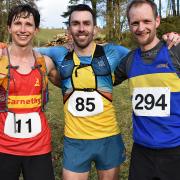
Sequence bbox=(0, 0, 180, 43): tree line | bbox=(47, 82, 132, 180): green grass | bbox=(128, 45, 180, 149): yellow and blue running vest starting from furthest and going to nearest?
bbox=(0, 0, 180, 43): tree line
bbox=(47, 82, 132, 180): green grass
bbox=(128, 45, 180, 149): yellow and blue running vest

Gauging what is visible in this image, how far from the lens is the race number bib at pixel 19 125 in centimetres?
387

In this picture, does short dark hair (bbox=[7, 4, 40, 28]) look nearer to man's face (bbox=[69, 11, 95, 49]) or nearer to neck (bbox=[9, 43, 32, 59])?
neck (bbox=[9, 43, 32, 59])

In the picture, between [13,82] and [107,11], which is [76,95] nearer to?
[13,82]

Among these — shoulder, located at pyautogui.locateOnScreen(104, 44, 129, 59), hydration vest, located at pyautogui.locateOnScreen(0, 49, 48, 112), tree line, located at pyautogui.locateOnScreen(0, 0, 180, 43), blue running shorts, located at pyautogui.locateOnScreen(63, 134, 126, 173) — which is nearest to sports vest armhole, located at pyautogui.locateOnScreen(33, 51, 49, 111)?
hydration vest, located at pyautogui.locateOnScreen(0, 49, 48, 112)

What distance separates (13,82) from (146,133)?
53.7 inches

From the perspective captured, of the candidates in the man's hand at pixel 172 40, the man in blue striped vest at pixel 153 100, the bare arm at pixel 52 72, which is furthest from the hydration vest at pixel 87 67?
the man's hand at pixel 172 40

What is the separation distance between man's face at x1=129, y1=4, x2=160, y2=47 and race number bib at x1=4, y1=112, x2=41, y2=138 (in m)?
1.30

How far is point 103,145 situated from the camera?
4324 millimetres

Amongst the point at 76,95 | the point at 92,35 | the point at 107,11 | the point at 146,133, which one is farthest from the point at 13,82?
the point at 107,11

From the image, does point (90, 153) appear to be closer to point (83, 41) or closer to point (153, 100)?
point (153, 100)

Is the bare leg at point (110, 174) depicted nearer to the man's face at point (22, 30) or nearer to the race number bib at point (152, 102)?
the race number bib at point (152, 102)

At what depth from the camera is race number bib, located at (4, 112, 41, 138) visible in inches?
152

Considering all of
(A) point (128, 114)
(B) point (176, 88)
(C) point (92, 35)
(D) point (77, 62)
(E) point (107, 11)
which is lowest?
(A) point (128, 114)

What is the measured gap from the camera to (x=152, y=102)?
3.75m
